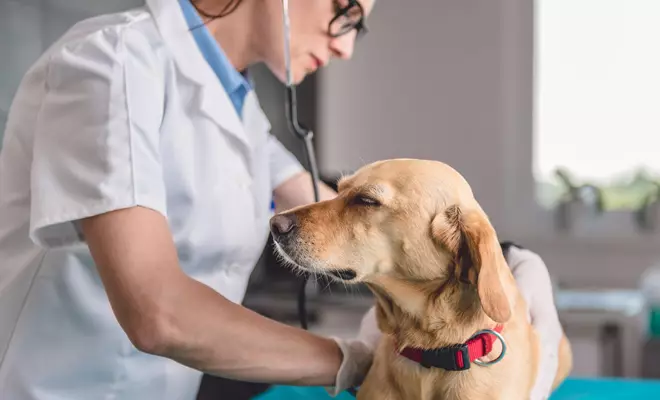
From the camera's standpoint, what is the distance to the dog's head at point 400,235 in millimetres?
616

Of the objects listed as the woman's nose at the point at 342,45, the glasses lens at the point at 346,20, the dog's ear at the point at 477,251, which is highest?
the glasses lens at the point at 346,20

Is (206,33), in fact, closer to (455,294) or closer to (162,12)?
(162,12)

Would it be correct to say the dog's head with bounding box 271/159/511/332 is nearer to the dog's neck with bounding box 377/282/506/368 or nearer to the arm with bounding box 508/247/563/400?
the dog's neck with bounding box 377/282/506/368

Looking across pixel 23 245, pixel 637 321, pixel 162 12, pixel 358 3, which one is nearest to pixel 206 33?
pixel 162 12

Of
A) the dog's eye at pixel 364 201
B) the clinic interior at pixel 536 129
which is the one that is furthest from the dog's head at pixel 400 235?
the clinic interior at pixel 536 129

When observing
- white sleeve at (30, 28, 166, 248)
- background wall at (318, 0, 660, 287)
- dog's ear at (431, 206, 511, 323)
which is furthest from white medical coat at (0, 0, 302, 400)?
background wall at (318, 0, 660, 287)

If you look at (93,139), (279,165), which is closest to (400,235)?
(93,139)

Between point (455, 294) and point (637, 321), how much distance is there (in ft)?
4.53

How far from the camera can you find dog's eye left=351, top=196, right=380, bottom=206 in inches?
25.7

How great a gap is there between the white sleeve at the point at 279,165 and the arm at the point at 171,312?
360 millimetres

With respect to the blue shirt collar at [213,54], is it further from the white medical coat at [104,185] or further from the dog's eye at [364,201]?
the dog's eye at [364,201]

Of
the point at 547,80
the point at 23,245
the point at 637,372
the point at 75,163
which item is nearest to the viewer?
the point at 75,163

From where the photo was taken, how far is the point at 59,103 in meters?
0.64

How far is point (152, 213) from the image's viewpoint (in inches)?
24.0
